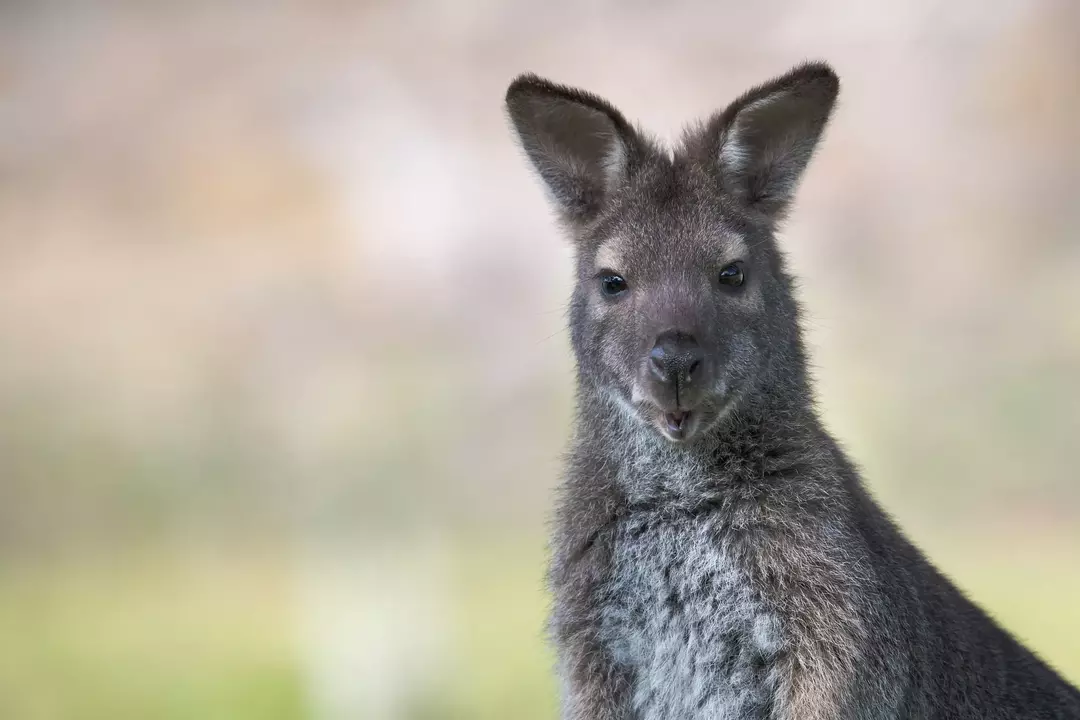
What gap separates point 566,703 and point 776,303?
4.57ft

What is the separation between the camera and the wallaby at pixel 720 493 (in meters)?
3.39

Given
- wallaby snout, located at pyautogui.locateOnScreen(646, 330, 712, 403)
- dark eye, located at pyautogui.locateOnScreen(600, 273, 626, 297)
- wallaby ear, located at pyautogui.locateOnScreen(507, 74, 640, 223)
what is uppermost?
wallaby ear, located at pyautogui.locateOnScreen(507, 74, 640, 223)

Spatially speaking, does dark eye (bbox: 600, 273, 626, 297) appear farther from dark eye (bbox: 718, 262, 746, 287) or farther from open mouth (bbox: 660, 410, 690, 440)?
open mouth (bbox: 660, 410, 690, 440)

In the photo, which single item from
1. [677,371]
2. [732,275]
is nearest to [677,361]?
[677,371]

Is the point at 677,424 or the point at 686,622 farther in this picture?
the point at 686,622

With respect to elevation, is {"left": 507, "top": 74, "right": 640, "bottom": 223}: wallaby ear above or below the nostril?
above

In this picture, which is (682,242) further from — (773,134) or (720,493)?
(720,493)

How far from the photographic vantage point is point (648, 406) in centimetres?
340

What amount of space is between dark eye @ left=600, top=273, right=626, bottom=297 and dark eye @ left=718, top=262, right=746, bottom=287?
0.30m

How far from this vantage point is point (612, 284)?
3654 mm

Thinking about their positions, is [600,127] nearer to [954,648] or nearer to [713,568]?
[713,568]

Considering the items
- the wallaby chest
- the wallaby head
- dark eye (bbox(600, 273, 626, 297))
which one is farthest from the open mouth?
dark eye (bbox(600, 273, 626, 297))

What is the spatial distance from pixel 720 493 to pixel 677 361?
19.9 inches

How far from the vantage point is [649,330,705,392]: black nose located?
3279 millimetres
